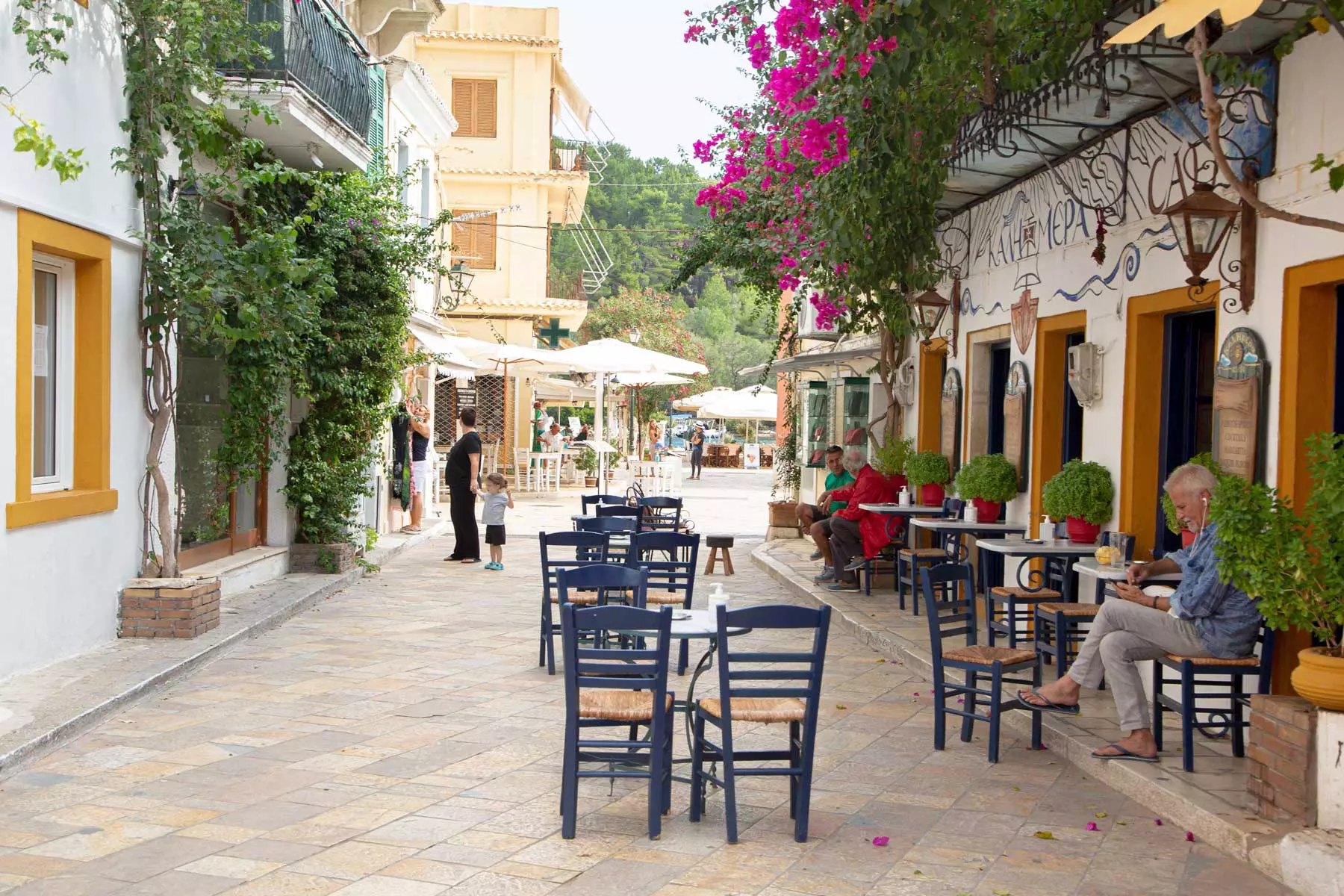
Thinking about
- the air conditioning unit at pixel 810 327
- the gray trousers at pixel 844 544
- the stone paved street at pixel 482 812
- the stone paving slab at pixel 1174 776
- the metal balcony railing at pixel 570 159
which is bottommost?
the stone paved street at pixel 482 812

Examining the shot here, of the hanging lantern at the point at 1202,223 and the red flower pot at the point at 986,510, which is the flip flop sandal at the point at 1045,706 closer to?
the hanging lantern at the point at 1202,223

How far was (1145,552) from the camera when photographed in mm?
8344

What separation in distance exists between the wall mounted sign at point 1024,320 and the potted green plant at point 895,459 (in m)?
2.75

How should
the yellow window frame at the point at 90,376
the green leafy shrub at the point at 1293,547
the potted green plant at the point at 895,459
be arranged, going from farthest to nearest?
1. the potted green plant at the point at 895,459
2. the yellow window frame at the point at 90,376
3. the green leafy shrub at the point at 1293,547

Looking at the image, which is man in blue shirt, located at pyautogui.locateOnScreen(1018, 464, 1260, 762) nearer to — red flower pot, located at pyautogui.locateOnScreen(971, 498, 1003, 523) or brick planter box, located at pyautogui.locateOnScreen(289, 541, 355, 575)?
red flower pot, located at pyautogui.locateOnScreen(971, 498, 1003, 523)

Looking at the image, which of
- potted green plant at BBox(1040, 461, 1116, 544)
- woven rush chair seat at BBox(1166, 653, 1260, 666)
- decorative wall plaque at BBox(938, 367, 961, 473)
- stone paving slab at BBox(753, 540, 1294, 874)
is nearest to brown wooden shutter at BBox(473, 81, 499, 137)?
decorative wall plaque at BBox(938, 367, 961, 473)

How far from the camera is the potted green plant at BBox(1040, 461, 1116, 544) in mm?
8766

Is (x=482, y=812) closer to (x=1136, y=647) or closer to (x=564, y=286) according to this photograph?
(x=1136, y=647)

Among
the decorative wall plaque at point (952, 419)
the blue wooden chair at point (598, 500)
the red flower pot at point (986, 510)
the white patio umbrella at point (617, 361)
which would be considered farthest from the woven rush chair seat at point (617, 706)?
the white patio umbrella at point (617, 361)

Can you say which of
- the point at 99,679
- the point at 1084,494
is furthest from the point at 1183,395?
the point at 99,679

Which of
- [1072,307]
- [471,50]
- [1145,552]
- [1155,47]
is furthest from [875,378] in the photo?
[471,50]

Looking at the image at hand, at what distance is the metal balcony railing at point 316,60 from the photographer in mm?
10750

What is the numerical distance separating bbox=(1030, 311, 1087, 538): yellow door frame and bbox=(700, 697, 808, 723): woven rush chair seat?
5332mm

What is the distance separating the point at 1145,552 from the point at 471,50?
78.6ft
